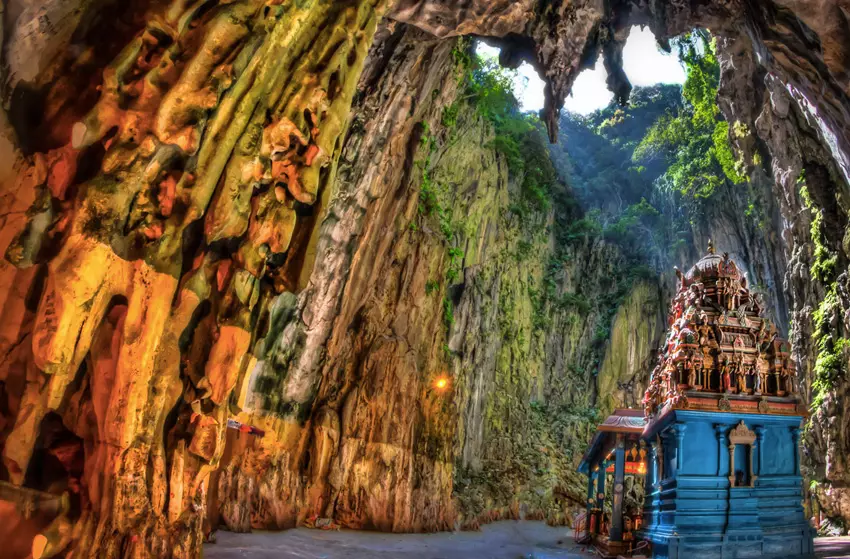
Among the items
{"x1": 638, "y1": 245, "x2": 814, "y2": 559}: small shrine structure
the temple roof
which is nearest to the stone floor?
{"x1": 638, "y1": 245, "x2": 814, "y2": 559}: small shrine structure

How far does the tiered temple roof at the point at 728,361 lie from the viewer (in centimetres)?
979

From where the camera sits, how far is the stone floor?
930cm

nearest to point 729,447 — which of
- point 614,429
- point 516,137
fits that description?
point 614,429

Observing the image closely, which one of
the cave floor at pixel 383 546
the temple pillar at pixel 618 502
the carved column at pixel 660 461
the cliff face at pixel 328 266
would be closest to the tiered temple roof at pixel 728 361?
the carved column at pixel 660 461

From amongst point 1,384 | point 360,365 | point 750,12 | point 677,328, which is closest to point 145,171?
point 1,384

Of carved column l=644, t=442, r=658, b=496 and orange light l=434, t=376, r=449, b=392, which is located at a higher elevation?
orange light l=434, t=376, r=449, b=392

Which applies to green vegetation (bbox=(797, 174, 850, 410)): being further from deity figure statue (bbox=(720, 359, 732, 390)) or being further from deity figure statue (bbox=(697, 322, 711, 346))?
deity figure statue (bbox=(720, 359, 732, 390))

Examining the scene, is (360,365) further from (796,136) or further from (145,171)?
(796,136)

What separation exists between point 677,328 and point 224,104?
9021 mm

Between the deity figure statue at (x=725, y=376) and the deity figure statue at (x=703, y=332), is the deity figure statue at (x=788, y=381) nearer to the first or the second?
the deity figure statue at (x=725, y=376)

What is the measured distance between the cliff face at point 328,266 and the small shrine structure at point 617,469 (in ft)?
15.4

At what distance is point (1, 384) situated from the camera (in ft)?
17.2

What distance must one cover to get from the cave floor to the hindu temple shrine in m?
3.24

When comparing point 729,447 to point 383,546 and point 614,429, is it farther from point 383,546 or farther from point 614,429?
point 383,546
